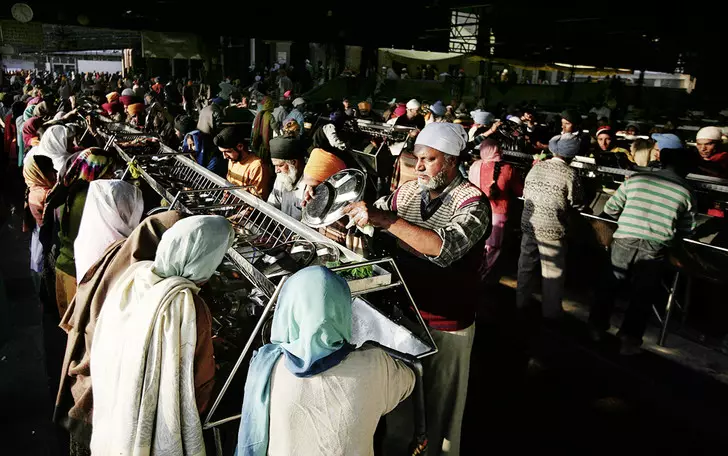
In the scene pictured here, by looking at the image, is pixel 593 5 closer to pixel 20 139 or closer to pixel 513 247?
pixel 513 247

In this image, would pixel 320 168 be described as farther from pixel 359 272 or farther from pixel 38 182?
pixel 38 182

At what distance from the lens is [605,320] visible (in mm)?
4879

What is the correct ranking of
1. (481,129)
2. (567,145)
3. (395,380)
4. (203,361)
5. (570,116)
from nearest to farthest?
1. (395,380)
2. (203,361)
3. (567,145)
4. (570,116)
5. (481,129)

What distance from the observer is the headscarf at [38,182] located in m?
4.88

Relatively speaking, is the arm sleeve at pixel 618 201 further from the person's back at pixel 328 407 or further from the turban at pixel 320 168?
the person's back at pixel 328 407

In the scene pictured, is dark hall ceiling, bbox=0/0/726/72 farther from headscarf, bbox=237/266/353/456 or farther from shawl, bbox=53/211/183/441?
headscarf, bbox=237/266/353/456

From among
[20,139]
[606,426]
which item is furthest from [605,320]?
[20,139]

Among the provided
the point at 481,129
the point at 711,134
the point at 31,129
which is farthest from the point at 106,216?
the point at 711,134

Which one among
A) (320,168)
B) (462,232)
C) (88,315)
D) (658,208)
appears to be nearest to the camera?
(462,232)

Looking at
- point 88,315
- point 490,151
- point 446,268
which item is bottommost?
point 88,315

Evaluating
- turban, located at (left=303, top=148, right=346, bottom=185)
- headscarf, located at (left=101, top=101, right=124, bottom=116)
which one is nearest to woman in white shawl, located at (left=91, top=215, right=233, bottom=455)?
turban, located at (left=303, top=148, right=346, bottom=185)

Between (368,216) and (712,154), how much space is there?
5.41 meters

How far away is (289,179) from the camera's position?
436 cm

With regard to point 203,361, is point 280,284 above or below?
above
